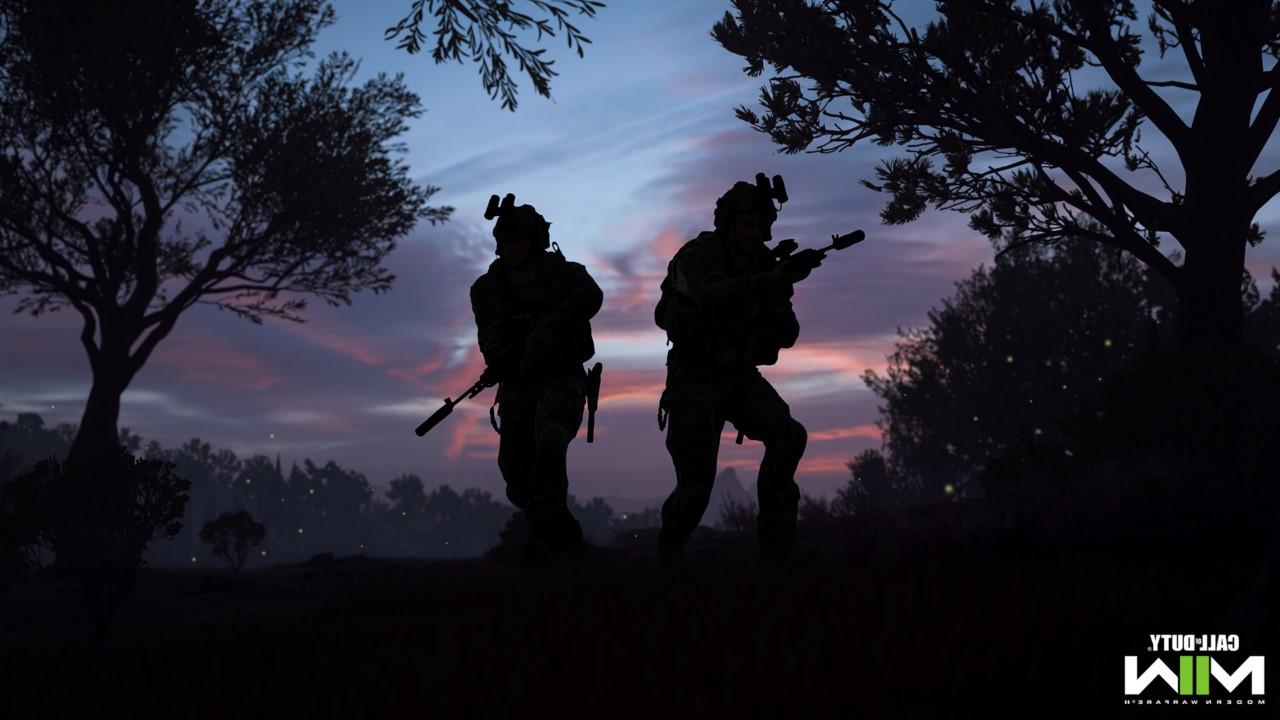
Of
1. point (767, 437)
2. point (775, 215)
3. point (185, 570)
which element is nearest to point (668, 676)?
point (767, 437)

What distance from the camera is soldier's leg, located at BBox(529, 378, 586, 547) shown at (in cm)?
784

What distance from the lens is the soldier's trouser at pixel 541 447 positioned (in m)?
7.88

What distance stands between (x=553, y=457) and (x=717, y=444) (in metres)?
1.25

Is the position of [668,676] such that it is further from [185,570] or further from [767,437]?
[185,570]

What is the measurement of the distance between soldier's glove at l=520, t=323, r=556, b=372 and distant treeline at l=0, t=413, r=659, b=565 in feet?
292

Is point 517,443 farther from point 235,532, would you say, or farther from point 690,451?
point 235,532

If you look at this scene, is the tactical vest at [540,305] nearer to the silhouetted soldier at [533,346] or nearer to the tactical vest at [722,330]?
the silhouetted soldier at [533,346]

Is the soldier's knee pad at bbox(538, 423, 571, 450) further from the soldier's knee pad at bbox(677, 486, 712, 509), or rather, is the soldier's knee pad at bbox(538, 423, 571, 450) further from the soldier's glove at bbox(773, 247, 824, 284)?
the soldier's glove at bbox(773, 247, 824, 284)

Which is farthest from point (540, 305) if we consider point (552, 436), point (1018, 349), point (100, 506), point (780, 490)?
point (1018, 349)

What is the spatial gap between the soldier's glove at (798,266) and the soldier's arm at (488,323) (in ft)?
7.78

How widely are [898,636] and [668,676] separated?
0.99 m

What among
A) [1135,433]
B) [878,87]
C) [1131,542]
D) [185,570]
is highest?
[878,87]

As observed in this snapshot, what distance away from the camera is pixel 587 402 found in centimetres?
850

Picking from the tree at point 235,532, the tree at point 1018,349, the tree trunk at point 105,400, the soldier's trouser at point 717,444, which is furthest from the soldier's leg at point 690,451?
the tree at point 1018,349
